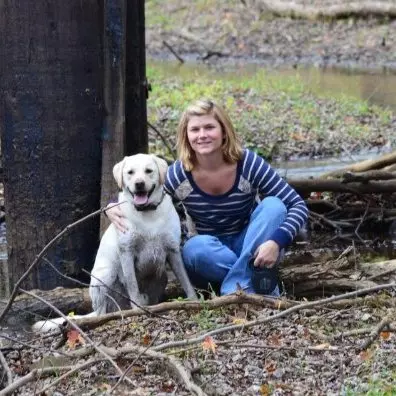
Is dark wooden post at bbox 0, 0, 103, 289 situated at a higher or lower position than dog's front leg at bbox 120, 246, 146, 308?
higher

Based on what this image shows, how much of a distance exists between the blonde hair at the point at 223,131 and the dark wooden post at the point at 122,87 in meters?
0.54

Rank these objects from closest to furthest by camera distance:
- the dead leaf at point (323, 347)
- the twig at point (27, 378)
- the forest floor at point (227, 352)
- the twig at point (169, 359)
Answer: the twig at point (27, 378) → the twig at point (169, 359) → the forest floor at point (227, 352) → the dead leaf at point (323, 347)

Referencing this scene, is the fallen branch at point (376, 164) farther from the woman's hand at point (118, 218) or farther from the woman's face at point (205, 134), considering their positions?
the woman's hand at point (118, 218)

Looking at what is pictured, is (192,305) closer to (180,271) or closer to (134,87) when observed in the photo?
(180,271)

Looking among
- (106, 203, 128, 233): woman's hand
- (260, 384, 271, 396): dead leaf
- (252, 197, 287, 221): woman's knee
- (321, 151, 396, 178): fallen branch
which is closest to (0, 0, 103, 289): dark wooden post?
(106, 203, 128, 233): woman's hand

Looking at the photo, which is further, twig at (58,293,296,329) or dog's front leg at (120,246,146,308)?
dog's front leg at (120,246,146,308)

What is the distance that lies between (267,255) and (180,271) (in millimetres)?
611

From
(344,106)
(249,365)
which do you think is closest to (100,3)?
(249,365)

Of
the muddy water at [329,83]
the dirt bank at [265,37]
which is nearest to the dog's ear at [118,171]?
the muddy water at [329,83]

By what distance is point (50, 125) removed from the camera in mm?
→ 7098

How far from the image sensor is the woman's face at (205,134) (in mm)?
6840

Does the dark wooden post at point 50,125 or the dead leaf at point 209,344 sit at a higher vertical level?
the dark wooden post at point 50,125

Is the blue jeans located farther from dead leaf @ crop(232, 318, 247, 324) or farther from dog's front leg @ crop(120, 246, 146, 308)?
dead leaf @ crop(232, 318, 247, 324)

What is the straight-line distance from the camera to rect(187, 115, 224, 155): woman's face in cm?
684
